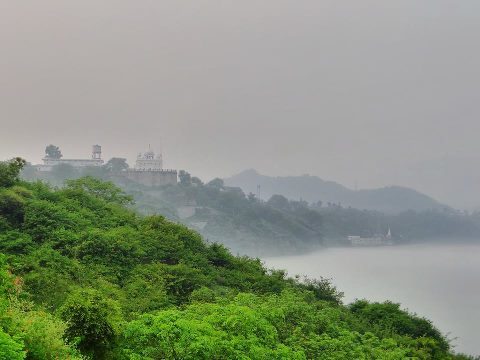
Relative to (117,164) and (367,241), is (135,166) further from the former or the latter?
(367,241)

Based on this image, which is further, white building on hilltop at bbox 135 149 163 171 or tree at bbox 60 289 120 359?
white building on hilltop at bbox 135 149 163 171

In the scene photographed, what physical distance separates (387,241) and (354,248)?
686 inches

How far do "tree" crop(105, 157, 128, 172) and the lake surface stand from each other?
37344 mm

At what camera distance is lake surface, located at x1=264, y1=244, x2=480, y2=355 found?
2216 inches

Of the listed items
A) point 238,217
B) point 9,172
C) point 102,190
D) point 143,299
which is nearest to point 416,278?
point 238,217

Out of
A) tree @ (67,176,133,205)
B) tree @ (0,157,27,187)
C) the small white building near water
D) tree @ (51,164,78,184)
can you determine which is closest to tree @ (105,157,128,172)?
tree @ (51,164,78,184)

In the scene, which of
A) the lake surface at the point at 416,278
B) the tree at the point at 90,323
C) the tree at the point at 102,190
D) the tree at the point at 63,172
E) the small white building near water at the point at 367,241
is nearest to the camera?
the tree at the point at 90,323

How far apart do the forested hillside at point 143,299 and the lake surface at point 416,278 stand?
72.0 ft

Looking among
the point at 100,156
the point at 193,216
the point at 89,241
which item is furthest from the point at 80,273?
the point at 100,156

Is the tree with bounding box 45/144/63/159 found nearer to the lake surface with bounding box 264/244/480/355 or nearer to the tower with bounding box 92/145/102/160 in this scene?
the tower with bounding box 92/145/102/160


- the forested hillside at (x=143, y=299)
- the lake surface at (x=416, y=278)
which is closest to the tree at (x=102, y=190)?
the forested hillside at (x=143, y=299)

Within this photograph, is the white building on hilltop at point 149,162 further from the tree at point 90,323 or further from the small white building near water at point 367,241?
the tree at point 90,323

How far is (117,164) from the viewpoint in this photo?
11650 cm

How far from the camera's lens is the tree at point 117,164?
376ft
